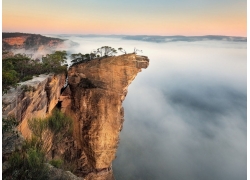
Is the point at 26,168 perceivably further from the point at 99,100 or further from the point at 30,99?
the point at 99,100

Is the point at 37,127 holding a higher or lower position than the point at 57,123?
higher

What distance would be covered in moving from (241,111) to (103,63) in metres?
36.7

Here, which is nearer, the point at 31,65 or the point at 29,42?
the point at 31,65

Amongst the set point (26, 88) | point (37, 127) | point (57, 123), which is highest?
point (26, 88)

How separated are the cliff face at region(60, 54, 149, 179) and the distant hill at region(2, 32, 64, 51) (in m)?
3.70

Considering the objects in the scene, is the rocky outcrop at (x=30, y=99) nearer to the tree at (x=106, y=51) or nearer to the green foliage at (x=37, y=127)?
the green foliage at (x=37, y=127)

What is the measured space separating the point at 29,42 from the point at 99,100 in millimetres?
6489

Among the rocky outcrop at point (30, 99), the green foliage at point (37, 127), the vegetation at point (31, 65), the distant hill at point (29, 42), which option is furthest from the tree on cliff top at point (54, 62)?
the green foliage at point (37, 127)

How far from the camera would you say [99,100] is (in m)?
11.9

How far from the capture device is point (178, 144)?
34625mm

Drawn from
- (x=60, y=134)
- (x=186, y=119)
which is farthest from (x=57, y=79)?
(x=186, y=119)

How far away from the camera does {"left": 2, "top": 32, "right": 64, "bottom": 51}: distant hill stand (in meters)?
12.7

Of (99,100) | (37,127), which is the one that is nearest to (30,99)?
(37,127)

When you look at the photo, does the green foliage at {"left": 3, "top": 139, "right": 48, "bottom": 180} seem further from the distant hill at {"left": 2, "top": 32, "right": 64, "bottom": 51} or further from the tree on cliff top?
the distant hill at {"left": 2, "top": 32, "right": 64, "bottom": 51}
